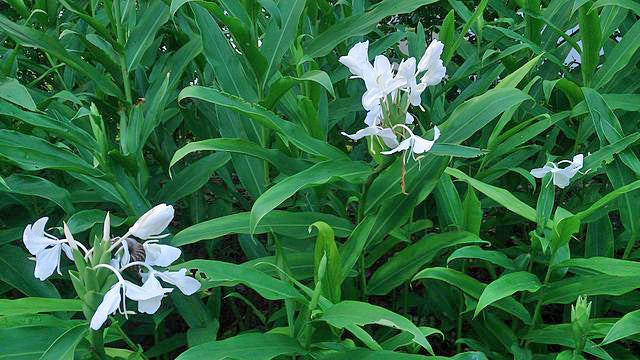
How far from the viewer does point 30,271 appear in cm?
157

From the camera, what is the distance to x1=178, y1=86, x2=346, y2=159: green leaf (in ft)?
4.24

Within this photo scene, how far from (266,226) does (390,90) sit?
0.45m

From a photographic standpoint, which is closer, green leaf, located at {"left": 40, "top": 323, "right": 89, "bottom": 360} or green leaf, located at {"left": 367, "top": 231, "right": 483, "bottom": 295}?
green leaf, located at {"left": 40, "top": 323, "right": 89, "bottom": 360}

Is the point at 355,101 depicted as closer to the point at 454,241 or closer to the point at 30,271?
the point at 454,241

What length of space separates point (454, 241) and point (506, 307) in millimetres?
171

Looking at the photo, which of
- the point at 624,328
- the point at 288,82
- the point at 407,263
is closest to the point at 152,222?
the point at 288,82

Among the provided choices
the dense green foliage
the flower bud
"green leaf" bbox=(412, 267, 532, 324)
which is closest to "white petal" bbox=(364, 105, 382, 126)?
the dense green foliage

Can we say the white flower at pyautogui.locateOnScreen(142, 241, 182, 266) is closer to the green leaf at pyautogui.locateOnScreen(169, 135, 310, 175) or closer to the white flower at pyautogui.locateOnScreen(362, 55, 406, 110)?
the green leaf at pyautogui.locateOnScreen(169, 135, 310, 175)

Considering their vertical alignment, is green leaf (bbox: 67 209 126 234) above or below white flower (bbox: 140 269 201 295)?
below

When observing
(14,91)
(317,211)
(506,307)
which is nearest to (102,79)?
(14,91)

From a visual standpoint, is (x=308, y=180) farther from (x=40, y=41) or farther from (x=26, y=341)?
(x=40, y=41)

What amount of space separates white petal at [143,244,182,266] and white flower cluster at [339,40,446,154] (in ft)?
1.08

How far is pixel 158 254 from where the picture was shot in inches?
41.5

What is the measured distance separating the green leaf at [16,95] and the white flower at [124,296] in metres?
0.58
